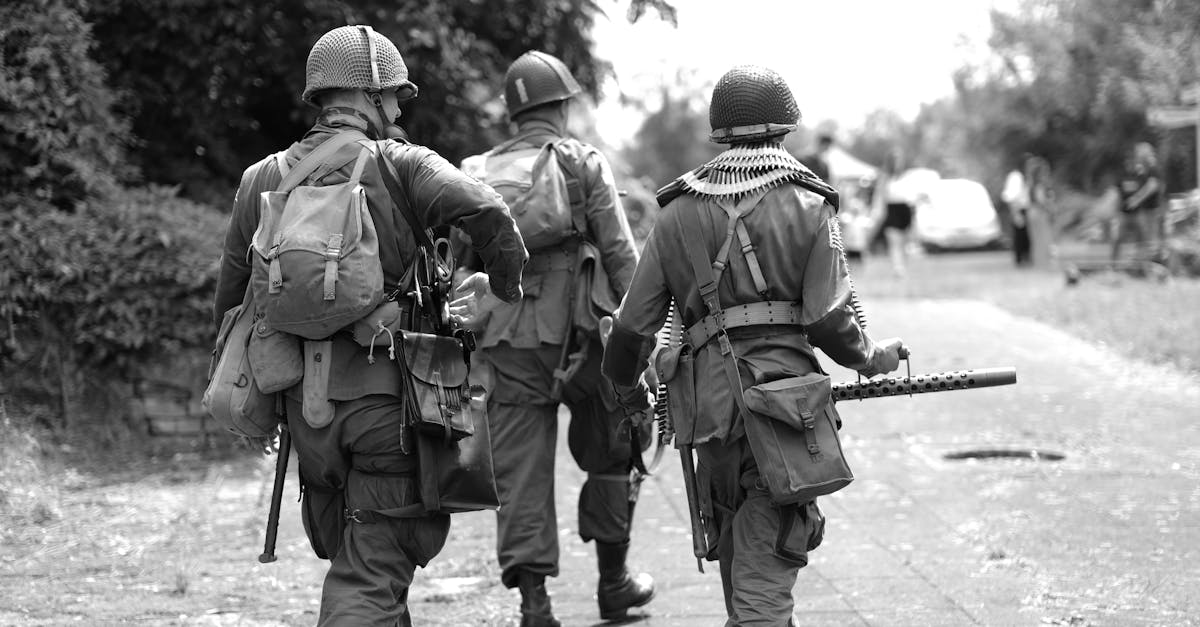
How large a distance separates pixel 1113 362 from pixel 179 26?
25.7 ft

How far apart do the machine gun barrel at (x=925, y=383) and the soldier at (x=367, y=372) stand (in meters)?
1.06

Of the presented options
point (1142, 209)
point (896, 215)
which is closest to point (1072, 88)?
point (1142, 209)

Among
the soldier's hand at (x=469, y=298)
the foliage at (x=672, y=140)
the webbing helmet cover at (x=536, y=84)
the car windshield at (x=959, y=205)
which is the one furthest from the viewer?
the foliage at (x=672, y=140)

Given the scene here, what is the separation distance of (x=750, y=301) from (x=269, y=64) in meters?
6.97

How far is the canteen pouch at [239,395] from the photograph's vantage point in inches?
167

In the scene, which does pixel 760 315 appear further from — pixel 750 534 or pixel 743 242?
pixel 750 534

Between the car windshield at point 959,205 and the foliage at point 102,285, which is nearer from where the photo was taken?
the foliage at point 102,285

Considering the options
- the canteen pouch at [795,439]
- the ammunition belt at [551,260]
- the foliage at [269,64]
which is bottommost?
the canteen pouch at [795,439]

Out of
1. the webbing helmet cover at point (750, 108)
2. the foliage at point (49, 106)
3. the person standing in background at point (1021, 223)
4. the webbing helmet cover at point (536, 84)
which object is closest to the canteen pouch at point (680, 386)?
the webbing helmet cover at point (750, 108)

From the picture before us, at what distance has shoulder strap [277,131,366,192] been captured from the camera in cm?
430

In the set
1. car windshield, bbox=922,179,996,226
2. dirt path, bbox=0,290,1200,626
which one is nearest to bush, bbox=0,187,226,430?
dirt path, bbox=0,290,1200,626

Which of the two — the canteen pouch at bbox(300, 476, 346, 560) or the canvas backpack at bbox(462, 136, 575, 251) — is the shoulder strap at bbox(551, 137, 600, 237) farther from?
the canteen pouch at bbox(300, 476, 346, 560)

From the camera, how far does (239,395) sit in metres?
4.25

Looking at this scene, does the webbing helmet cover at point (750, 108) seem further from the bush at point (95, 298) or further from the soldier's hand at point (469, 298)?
the bush at point (95, 298)
